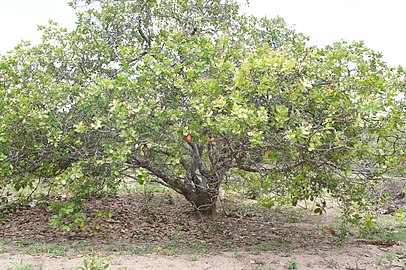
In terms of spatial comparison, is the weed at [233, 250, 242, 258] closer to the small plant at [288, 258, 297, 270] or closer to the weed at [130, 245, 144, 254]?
the small plant at [288, 258, 297, 270]

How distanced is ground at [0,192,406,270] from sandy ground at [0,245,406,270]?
11 mm

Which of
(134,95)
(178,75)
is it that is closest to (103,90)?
(134,95)

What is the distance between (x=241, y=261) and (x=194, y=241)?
1302mm

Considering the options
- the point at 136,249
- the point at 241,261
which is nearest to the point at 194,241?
the point at 136,249

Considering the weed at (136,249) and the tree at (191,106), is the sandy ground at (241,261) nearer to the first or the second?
the weed at (136,249)

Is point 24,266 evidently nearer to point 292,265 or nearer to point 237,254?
point 237,254

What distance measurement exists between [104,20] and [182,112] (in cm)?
243

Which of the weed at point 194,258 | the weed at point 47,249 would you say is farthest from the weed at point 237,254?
the weed at point 47,249

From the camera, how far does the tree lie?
14.3 feet

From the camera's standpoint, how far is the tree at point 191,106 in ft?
14.3

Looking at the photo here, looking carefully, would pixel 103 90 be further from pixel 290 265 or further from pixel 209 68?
pixel 290 265

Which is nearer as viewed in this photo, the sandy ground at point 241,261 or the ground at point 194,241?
the sandy ground at point 241,261

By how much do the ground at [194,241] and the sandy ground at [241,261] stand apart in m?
0.01

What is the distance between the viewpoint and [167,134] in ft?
16.4
